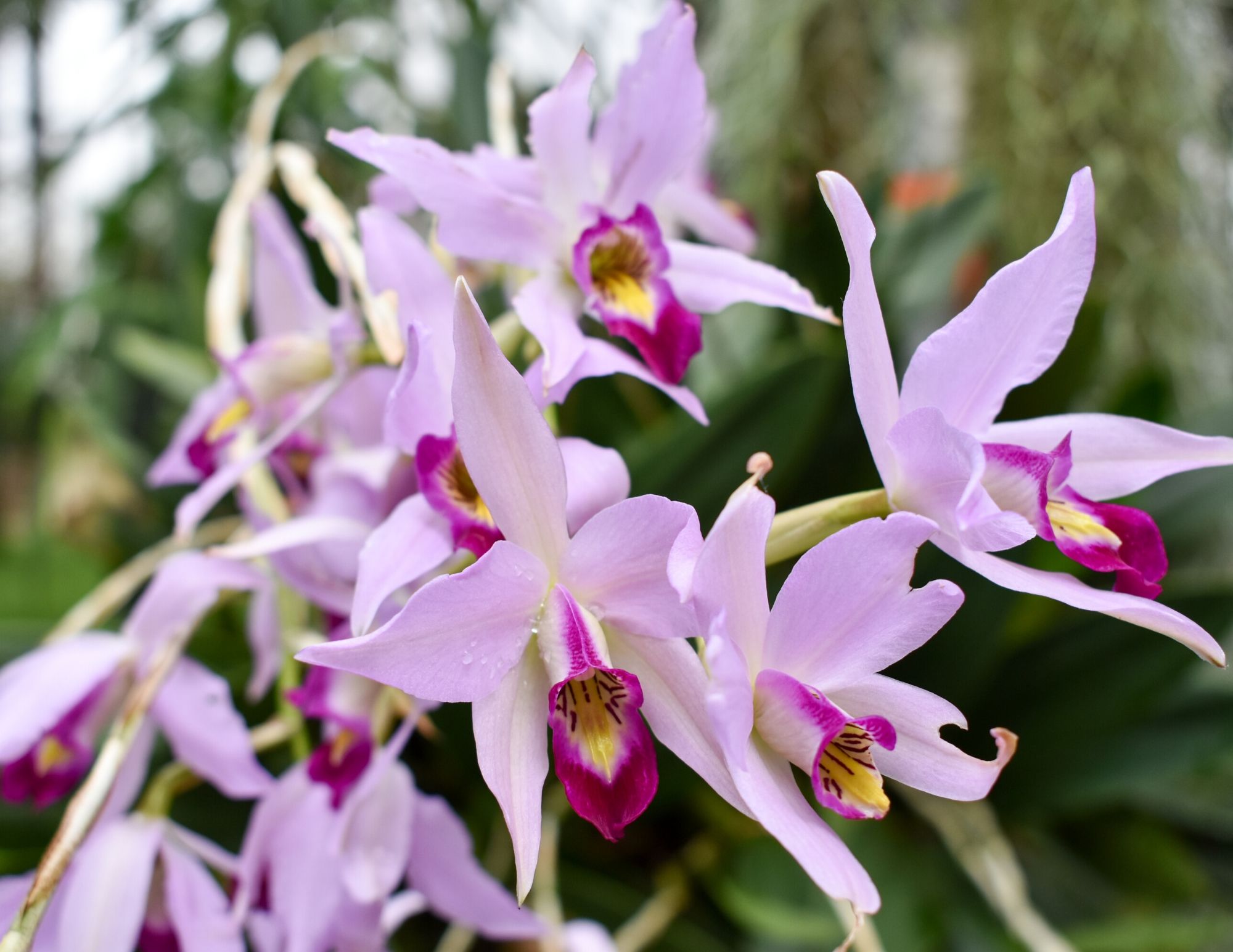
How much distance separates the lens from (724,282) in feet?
0.84

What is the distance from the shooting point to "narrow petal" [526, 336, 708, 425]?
207mm

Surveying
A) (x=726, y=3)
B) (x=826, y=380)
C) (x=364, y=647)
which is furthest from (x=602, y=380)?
(x=726, y=3)

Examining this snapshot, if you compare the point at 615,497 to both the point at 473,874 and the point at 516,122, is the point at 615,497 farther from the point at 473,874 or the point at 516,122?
the point at 516,122

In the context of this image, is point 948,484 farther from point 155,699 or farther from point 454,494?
point 155,699

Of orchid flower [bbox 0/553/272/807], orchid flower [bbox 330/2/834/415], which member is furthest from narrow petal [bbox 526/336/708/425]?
orchid flower [bbox 0/553/272/807]

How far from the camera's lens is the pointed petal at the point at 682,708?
184 millimetres

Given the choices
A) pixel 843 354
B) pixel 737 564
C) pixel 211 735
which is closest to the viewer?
pixel 737 564

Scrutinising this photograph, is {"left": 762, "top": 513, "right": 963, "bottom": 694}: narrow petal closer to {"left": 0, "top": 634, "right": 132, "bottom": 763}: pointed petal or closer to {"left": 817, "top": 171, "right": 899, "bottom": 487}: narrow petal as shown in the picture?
{"left": 817, "top": 171, "right": 899, "bottom": 487}: narrow petal

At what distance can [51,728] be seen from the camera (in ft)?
0.87

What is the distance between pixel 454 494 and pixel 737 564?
2.9 inches

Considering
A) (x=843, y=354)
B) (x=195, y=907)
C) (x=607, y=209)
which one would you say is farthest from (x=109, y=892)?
(x=843, y=354)

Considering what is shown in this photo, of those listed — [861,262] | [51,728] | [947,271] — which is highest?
[861,262]

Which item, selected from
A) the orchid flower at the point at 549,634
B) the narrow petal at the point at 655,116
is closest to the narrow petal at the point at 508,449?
the orchid flower at the point at 549,634

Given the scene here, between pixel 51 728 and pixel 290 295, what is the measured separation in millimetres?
180
